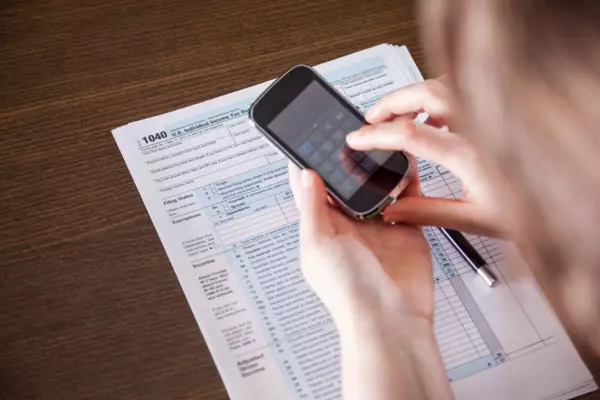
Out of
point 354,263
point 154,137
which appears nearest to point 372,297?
point 354,263

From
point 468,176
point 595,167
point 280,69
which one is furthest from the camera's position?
point 280,69

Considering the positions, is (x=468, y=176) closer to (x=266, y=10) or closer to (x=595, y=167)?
(x=595, y=167)

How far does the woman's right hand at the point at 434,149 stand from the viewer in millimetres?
538

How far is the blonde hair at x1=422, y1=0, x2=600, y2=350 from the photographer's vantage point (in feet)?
A: 1.15

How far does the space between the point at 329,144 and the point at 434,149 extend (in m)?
0.09

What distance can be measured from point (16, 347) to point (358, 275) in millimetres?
261

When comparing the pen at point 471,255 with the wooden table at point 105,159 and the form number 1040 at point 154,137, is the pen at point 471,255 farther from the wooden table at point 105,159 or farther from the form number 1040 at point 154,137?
the form number 1040 at point 154,137

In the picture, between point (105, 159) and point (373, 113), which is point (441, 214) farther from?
point (105, 159)

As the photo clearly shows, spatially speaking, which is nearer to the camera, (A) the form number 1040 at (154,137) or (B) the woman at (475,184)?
(B) the woman at (475,184)

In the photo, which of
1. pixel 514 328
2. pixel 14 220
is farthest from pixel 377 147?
pixel 14 220

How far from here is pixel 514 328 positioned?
589mm

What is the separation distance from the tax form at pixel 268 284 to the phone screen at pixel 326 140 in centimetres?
5

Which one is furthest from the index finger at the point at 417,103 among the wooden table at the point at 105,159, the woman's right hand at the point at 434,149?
the wooden table at the point at 105,159

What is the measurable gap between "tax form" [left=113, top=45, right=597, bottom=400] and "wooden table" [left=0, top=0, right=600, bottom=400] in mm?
16
